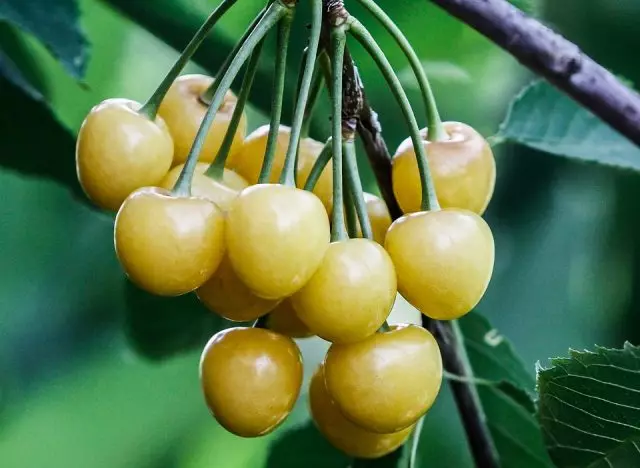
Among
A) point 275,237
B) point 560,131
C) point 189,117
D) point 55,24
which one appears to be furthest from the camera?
point 560,131

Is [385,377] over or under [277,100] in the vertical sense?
under

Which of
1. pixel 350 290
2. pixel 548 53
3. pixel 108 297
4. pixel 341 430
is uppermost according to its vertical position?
pixel 548 53

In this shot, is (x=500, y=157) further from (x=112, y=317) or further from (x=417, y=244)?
(x=417, y=244)

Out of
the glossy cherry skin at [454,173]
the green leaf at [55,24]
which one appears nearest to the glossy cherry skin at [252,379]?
the glossy cherry skin at [454,173]

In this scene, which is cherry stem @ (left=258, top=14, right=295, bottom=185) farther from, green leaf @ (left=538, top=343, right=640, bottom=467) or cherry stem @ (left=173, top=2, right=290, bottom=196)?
green leaf @ (left=538, top=343, right=640, bottom=467)

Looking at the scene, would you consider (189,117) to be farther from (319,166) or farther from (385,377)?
(385,377)

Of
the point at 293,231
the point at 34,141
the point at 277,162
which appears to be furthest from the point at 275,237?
the point at 34,141

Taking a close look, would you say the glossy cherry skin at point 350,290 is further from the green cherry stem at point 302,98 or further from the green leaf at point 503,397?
the green leaf at point 503,397
